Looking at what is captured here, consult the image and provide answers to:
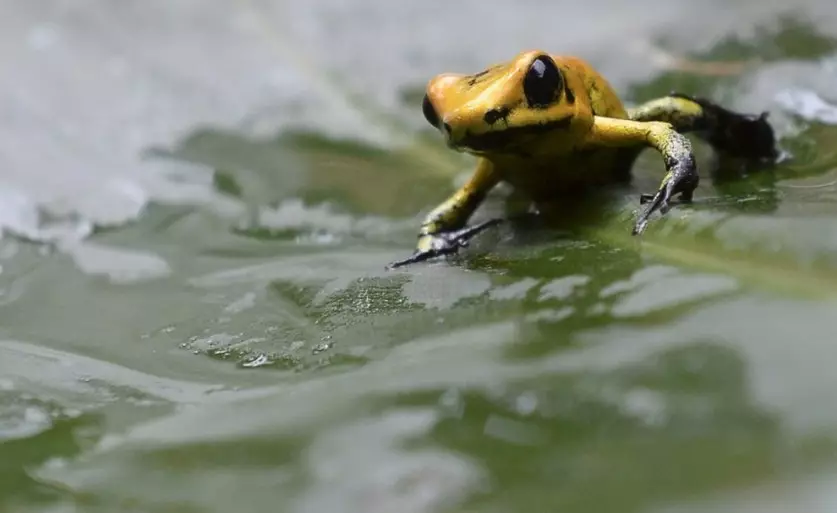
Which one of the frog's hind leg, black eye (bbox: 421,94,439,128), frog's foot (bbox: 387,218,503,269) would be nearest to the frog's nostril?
black eye (bbox: 421,94,439,128)

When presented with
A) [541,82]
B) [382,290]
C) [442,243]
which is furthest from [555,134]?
[382,290]

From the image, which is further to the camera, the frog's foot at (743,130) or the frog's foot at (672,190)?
the frog's foot at (743,130)

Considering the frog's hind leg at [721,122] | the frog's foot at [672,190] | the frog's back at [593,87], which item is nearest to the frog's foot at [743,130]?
the frog's hind leg at [721,122]

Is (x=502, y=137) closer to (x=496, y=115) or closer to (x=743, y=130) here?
(x=496, y=115)

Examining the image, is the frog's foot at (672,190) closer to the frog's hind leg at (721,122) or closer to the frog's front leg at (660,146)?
the frog's front leg at (660,146)

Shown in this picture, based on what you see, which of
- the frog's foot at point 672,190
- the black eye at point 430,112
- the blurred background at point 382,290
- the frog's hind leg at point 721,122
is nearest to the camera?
the blurred background at point 382,290

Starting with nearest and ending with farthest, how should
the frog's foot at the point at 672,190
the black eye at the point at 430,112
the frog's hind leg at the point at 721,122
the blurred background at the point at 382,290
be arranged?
1. the blurred background at the point at 382,290
2. the frog's foot at the point at 672,190
3. the black eye at the point at 430,112
4. the frog's hind leg at the point at 721,122

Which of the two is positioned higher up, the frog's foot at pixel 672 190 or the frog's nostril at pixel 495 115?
the frog's nostril at pixel 495 115
